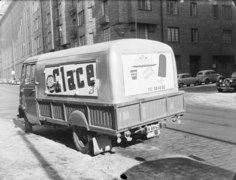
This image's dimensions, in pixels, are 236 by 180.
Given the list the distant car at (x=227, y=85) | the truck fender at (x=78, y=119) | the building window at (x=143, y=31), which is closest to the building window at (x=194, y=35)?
the building window at (x=143, y=31)

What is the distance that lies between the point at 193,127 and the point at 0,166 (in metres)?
6.29

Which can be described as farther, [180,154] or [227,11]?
[227,11]

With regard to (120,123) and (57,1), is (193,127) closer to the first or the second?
(120,123)

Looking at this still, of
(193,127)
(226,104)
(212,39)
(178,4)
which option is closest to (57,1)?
(178,4)

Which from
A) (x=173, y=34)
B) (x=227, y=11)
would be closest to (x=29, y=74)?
(x=173, y=34)

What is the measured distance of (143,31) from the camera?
123 feet

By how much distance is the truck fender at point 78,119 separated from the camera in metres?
7.49

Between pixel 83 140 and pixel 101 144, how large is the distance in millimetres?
790

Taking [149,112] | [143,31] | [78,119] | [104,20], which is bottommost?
[78,119]

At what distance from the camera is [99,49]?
7156 mm

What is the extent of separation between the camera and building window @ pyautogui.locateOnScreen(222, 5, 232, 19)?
149ft

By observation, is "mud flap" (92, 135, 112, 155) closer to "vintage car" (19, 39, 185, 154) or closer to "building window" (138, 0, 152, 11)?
"vintage car" (19, 39, 185, 154)

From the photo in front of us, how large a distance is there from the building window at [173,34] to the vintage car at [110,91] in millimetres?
32736

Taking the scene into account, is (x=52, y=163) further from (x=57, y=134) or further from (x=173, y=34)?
(x=173, y=34)
